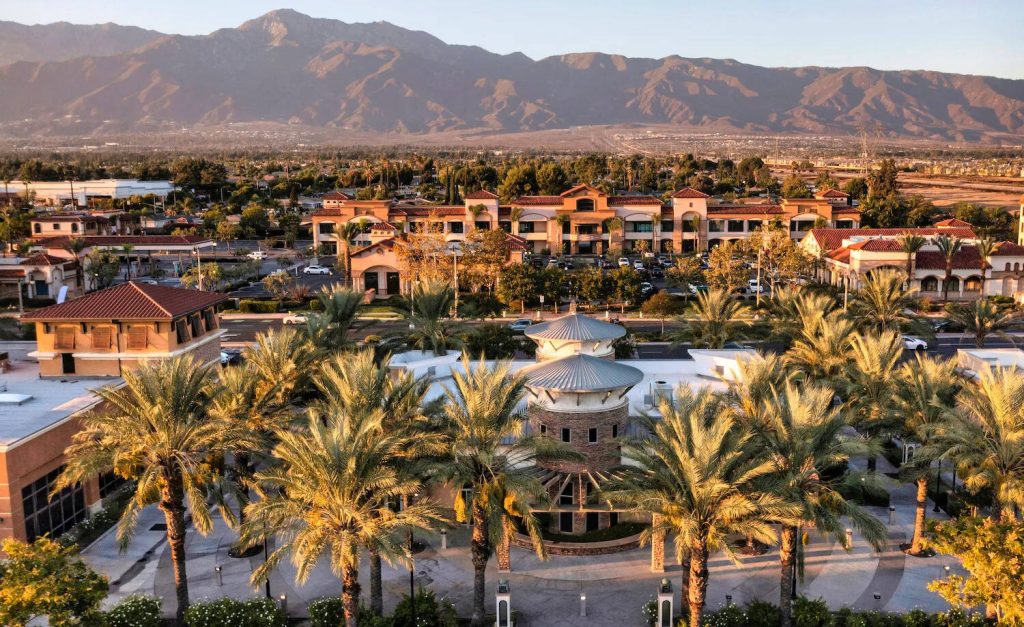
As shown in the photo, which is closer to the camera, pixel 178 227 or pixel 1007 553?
pixel 1007 553

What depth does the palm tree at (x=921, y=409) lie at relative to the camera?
1011 inches

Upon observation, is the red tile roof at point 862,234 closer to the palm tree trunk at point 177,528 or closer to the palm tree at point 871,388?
the palm tree at point 871,388

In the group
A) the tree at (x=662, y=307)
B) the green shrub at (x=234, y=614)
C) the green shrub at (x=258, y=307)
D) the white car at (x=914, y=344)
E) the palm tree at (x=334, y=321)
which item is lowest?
the green shrub at (x=234, y=614)

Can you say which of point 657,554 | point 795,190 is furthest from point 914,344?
point 795,190

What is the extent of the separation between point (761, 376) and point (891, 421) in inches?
202

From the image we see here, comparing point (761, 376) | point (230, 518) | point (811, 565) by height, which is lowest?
point (811, 565)

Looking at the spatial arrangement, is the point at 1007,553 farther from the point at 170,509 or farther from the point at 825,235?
the point at 825,235

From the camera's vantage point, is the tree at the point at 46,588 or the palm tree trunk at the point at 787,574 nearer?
the tree at the point at 46,588

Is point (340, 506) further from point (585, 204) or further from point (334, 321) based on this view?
point (585, 204)

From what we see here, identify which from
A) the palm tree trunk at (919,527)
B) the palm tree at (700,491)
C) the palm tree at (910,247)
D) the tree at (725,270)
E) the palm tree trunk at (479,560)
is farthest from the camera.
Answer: the palm tree at (910,247)

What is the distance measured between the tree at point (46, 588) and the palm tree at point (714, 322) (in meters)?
29.8

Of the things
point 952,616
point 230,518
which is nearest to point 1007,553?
point 952,616

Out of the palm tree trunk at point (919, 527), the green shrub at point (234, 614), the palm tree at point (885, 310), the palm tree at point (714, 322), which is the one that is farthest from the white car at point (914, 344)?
the green shrub at point (234, 614)

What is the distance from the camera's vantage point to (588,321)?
31.9m
